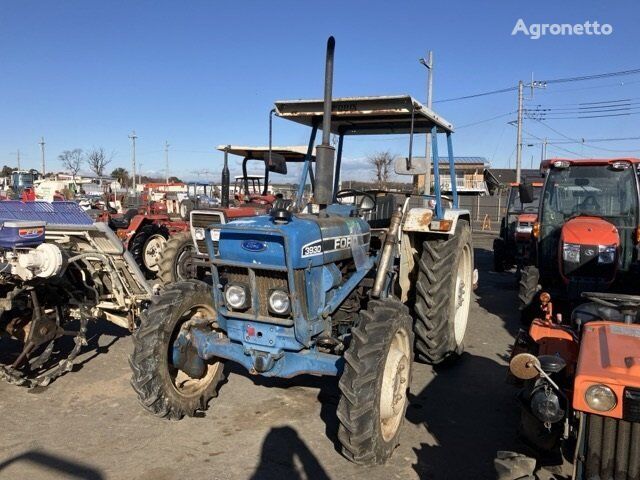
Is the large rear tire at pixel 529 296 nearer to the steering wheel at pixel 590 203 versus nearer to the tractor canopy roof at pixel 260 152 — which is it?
the steering wheel at pixel 590 203

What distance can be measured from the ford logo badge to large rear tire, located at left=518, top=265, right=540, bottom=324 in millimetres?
4355

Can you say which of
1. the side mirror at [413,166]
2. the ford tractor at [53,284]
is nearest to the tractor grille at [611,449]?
the side mirror at [413,166]

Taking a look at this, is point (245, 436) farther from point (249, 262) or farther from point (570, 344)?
point (570, 344)

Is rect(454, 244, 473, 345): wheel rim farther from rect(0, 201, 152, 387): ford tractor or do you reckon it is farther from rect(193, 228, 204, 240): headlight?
rect(193, 228, 204, 240): headlight

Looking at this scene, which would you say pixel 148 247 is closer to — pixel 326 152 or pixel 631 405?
pixel 326 152

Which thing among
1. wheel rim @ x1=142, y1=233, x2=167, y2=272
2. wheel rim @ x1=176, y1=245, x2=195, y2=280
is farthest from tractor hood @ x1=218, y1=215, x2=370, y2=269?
wheel rim @ x1=142, y1=233, x2=167, y2=272

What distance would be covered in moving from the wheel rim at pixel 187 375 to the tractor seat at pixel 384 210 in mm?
1880

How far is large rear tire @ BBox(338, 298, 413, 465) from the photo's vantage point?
3.08 meters

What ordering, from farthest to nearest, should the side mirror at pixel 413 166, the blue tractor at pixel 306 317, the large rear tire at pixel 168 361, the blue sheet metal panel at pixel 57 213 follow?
1. the blue sheet metal panel at pixel 57 213
2. the side mirror at pixel 413 166
3. the large rear tire at pixel 168 361
4. the blue tractor at pixel 306 317

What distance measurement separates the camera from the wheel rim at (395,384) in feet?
11.1

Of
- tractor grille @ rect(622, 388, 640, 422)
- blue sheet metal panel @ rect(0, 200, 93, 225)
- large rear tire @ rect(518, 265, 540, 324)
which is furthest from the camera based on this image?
large rear tire @ rect(518, 265, 540, 324)

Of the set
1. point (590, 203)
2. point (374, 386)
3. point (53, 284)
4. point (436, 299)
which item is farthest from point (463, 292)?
point (53, 284)

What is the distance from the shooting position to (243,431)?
3834 millimetres

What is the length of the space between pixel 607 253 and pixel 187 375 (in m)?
5.18
